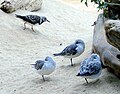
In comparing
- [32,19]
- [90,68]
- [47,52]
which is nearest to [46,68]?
[90,68]

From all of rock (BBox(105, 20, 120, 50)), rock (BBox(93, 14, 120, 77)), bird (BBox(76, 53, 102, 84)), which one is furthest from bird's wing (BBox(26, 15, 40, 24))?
rock (BBox(105, 20, 120, 50))

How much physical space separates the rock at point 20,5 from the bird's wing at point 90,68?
6.17 metres

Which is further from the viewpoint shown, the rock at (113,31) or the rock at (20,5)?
the rock at (20,5)

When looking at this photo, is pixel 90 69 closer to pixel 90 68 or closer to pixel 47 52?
pixel 90 68

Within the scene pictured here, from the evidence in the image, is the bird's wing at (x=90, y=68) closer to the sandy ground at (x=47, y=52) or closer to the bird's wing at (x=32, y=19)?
the sandy ground at (x=47, y=52)

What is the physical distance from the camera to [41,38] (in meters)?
9.77

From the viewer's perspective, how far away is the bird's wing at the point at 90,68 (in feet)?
15.1

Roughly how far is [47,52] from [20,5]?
352 cm

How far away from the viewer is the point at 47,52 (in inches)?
320

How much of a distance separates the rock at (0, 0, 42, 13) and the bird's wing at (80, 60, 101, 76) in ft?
20.3

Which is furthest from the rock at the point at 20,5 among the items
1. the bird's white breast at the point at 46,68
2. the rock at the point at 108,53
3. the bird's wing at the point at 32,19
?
the bird's white breast at the point at 46,68

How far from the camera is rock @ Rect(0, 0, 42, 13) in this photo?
1044 centimetres

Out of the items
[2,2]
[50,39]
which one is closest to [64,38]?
[50,39]

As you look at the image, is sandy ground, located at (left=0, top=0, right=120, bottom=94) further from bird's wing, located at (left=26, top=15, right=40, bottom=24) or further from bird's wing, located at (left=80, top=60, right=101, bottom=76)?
bird's wing, located at (left=26, top=15, right=40, bottom=24)
